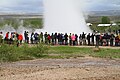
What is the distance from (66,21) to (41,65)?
1022 inches

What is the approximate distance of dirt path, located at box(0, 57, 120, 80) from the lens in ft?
48.4

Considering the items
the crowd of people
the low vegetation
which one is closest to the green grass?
the low vegetation

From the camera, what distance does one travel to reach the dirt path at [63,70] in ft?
48.4

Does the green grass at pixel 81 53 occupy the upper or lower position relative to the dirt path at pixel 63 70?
upper

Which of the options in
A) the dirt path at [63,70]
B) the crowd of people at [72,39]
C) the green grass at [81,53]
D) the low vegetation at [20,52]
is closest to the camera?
the dirt path at [63,70]

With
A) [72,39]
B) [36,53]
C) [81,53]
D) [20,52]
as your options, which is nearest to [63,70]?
[20,52]

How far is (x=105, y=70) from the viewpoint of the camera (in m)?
16.6

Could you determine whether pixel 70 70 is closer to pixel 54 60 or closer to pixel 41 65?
pixel 41 65

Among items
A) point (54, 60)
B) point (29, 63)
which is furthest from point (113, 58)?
point (29, 63)

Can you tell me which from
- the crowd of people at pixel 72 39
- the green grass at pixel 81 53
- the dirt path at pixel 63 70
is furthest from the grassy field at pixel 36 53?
the crowd of people at pixel 72 39

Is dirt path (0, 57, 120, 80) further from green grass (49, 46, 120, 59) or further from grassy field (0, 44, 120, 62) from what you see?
green grass (49, 46, 120, 59)

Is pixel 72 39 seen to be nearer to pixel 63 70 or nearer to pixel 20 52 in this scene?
pixel 20 52

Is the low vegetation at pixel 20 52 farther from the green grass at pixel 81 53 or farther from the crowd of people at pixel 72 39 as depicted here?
the crowd of people at pixel 72 39

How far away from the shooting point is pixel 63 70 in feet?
54.3
